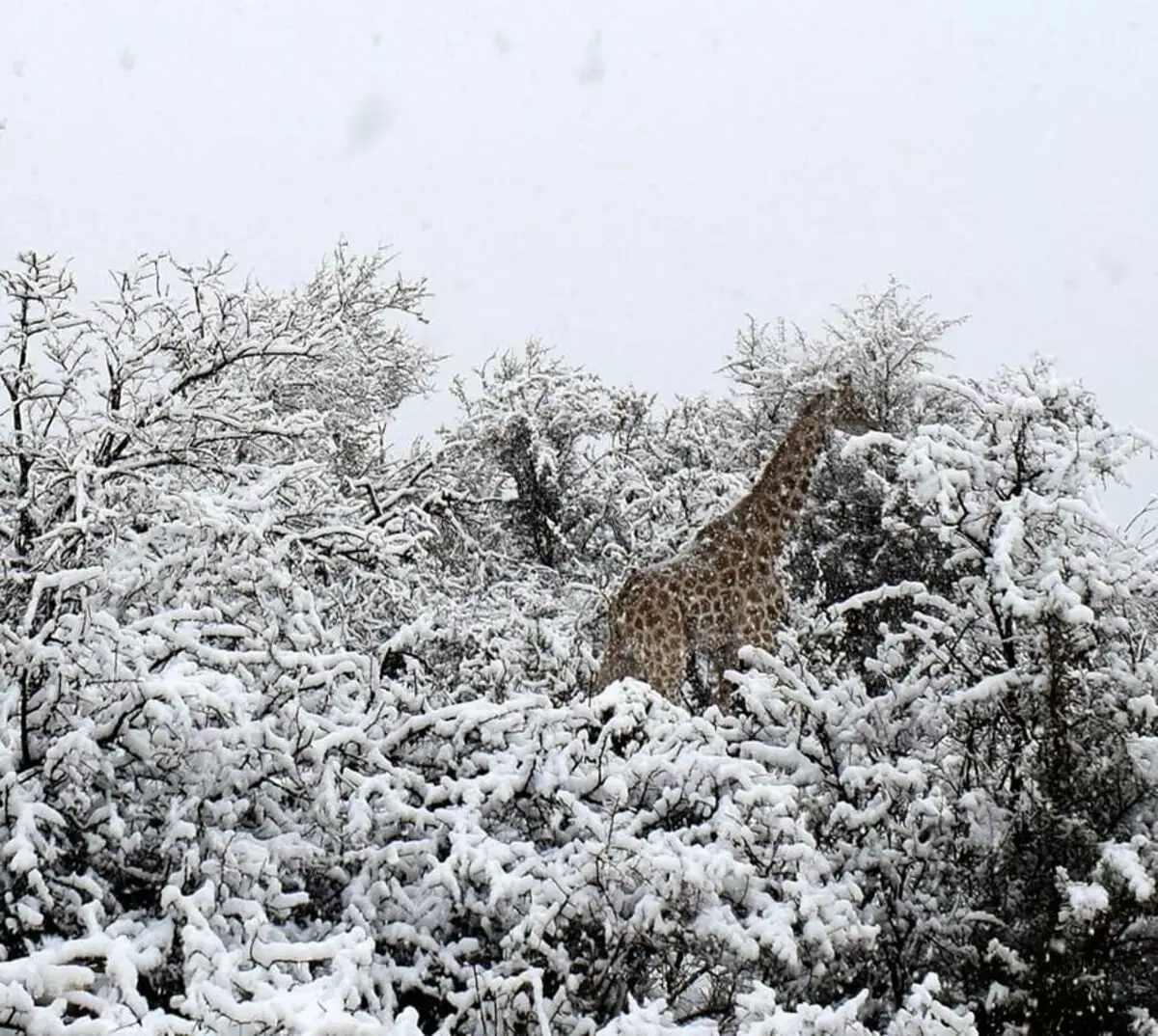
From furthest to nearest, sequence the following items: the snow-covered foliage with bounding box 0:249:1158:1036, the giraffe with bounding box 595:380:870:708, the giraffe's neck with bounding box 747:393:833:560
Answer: the giraffe's neck with bounding box 747:393:833:560 → the giraffe with bounding box 595:380:870:708 → the snow-covered foliage with bounding box 0:249:1158:1036

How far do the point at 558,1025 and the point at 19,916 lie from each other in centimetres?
166

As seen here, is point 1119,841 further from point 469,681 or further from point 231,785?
point 469,681

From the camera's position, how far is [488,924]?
4488 millimetres

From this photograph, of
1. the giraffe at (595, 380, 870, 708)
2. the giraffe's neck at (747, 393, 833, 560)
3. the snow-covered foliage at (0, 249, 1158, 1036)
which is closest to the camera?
the snow-covered foliage at (0, 249, 1158, 1036)

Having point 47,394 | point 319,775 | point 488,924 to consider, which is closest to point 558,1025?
point 488,924

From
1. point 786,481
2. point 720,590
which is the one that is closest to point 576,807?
point 720,590

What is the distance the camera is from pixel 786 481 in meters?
9.02

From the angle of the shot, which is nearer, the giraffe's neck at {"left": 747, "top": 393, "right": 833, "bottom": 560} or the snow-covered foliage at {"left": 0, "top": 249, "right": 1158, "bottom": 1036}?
the snow-covered foliage at {"left": 0, "top": 249, "right": 1158, "bottom": 1036}

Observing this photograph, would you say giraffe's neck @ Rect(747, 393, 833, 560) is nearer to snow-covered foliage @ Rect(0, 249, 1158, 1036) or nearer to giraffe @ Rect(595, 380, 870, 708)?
giraffe @ Rect(595, 380, 870, 708)

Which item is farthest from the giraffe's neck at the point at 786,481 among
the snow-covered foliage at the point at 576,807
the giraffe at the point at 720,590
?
the snow-covered foliage at the point at 576,807

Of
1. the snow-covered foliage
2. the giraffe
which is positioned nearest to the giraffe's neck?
the giraffe

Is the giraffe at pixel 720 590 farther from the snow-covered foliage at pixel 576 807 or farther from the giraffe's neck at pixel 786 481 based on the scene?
the snow-covered foliage at pixel 576 807

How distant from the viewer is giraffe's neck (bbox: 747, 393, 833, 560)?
29.1 ft

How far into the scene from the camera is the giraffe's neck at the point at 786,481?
29.1 feet
